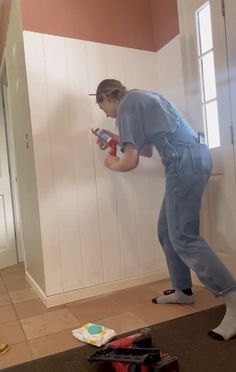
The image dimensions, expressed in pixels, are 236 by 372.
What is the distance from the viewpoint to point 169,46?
2084mm

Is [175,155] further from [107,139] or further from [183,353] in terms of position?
[183,353]

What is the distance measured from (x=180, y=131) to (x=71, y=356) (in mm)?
1034

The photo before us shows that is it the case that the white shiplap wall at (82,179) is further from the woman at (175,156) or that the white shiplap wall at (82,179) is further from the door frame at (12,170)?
the door frame at (12,170)

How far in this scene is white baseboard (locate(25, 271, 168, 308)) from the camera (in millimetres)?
1909

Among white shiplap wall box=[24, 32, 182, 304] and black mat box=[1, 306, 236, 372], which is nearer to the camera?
black mat box=[1, 306, 236, 372]

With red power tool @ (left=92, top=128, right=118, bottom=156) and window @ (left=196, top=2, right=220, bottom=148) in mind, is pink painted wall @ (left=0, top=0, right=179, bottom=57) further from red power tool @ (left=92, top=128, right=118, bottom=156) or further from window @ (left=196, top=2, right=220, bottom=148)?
red power tool @ (left=92, top=128, right=118, bottom=156)

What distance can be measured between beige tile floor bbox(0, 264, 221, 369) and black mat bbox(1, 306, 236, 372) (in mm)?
79

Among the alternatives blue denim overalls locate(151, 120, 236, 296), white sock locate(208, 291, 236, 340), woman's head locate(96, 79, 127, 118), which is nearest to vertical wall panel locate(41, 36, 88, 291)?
woman's head locate(96, 79, 127, 118)

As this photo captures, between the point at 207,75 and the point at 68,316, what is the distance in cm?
151

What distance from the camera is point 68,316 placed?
1.73m

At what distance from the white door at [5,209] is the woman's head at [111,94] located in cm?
178

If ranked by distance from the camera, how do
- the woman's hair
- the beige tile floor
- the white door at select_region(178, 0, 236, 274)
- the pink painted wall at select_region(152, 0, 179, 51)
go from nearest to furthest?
the beige tile floor < the woman's hair < the white door at select_region(178, 0, 236, 274) < the pink painted wall at select_region(152, 0, 179, 51)

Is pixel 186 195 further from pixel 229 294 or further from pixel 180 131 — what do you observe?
pixel 229 294

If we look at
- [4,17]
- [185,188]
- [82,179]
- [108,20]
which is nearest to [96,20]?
[108,20]
